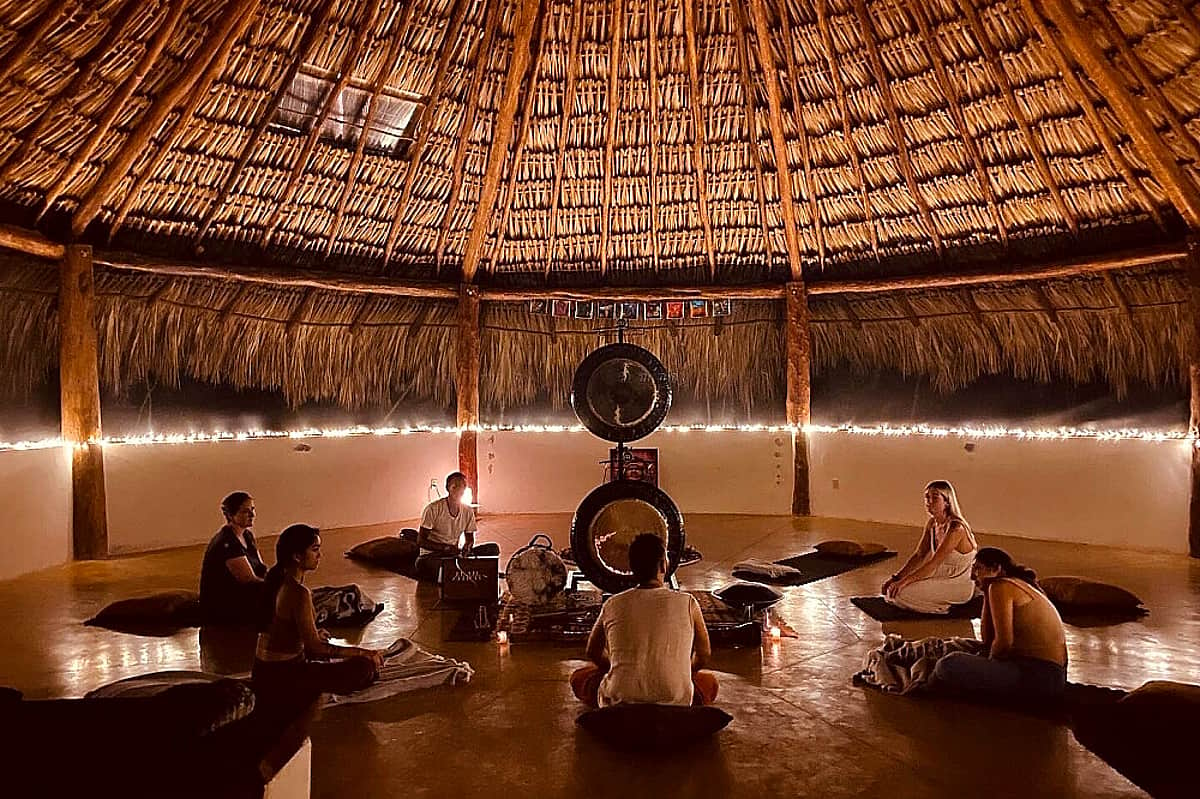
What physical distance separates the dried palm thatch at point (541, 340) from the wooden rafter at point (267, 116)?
2.30ft

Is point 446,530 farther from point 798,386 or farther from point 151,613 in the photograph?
point 798,386

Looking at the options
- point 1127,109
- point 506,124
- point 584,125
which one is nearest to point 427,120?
point 506,124

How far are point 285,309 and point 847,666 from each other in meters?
6.31

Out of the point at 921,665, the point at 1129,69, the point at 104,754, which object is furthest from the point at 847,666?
the point at 1129,69

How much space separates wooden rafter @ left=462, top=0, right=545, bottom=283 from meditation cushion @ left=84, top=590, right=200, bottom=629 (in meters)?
4.50

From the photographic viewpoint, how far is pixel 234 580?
501 centimetres

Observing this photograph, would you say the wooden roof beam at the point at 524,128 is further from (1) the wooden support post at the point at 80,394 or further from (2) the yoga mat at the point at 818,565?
(2) the yoga mat at the point at 818,565

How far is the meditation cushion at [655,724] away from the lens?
321 cm

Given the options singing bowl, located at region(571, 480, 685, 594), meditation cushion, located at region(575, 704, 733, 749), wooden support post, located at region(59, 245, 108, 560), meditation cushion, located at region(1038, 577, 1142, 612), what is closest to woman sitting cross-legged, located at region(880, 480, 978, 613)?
meditation cushion, located at region(1038, 577, 1142, 612)

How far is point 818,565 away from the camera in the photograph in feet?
22.4

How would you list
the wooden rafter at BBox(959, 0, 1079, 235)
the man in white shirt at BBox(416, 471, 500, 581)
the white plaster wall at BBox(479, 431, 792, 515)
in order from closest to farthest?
1. the man in white shirt at BBox(416, 471, 500, 581)
2. the wooden rafter at BBox(959, 0, 1079, 235)
3. the white plaster wall at BBox(479, 431, 792, 515)

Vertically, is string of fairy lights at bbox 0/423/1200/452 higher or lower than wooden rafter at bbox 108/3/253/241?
lower

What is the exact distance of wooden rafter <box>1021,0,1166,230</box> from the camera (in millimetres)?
6090

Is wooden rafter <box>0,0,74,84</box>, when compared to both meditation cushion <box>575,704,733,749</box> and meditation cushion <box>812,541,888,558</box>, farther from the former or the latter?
meditation cushion <box>812,541,888,558</box>
